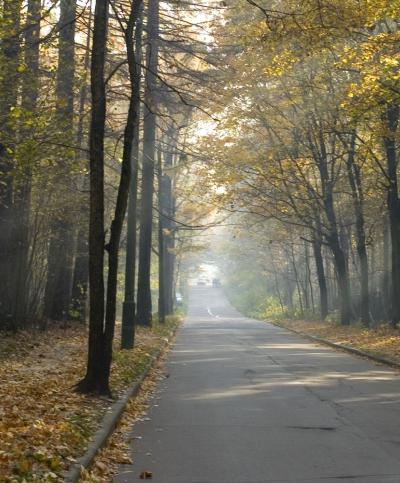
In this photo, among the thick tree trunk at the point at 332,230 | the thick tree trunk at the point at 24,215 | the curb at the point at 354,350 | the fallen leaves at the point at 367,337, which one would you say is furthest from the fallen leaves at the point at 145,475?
the thick tree trunk at the point at 332,230

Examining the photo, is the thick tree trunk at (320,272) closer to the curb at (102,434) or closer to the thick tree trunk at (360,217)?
the thick tree trunk at (360,217)

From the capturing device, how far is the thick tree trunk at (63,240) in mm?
17306

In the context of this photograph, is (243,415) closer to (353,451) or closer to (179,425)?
(179,425)

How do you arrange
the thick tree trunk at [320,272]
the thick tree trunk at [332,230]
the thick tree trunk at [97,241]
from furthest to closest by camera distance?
1. the thick tree trunk at [320,272]
2. the thick tree trunk at [332,230]
3. the thick tree trunk at [97,241]

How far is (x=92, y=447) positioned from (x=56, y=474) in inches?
47.7

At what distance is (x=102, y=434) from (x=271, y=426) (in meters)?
2.34

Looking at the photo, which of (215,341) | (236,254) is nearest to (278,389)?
(215,341)

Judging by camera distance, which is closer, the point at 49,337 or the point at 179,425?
the point at 179,425

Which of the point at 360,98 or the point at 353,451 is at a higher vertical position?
the point at 360,98

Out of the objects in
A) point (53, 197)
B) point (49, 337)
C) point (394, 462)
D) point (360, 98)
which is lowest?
point (394, 462)

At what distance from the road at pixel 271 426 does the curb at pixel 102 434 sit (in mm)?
356

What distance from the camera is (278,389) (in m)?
12.4

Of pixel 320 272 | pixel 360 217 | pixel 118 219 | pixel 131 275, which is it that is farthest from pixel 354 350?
pixel 320 272

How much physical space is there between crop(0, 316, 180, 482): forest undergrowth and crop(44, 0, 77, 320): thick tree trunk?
10.2ft
